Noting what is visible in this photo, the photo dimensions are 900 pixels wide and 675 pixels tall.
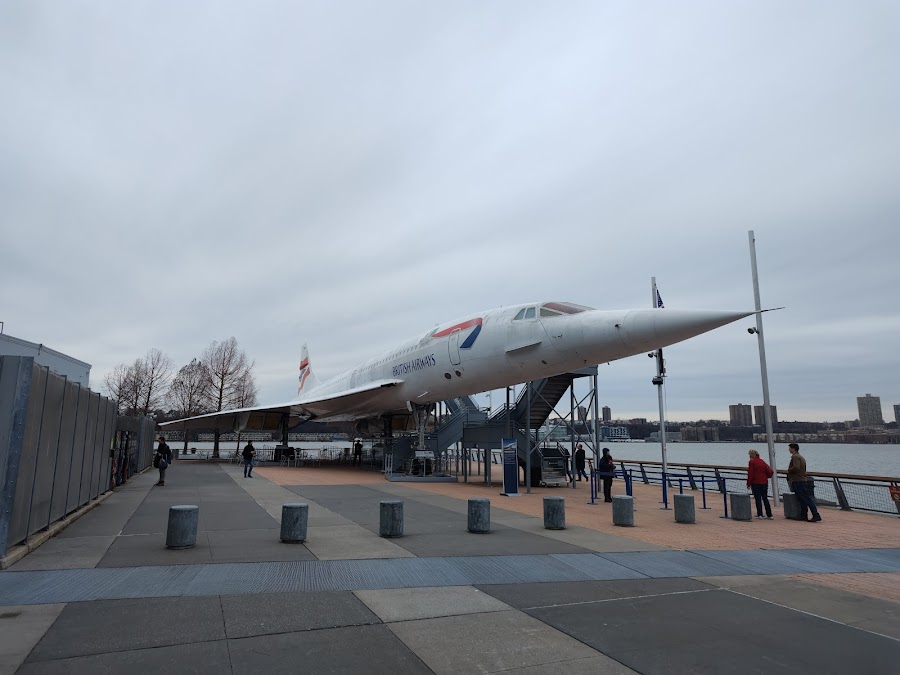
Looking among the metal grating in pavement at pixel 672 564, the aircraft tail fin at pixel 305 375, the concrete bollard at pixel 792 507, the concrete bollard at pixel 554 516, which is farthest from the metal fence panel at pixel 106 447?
the aircraft tail fin at pixel 305 375

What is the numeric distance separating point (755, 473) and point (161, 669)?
11.6 metres

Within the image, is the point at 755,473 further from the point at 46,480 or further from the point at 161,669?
the point at 46,480

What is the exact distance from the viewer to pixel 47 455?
7613 millimetres

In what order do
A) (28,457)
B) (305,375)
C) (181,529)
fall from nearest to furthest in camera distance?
1. (28,457)
2. (181,529)
3. (305,375)

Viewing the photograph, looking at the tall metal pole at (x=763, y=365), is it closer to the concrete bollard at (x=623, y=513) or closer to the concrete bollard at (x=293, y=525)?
the concrete bollard at (x=623, y=513)

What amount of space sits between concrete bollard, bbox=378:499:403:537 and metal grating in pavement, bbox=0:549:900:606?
138 centimetres

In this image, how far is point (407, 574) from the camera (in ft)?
20.4

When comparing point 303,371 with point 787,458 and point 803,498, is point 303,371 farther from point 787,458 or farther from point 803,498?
point 787,458

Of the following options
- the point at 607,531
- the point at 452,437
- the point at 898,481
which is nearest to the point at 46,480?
the point at 607,531

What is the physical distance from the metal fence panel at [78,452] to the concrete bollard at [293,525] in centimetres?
408

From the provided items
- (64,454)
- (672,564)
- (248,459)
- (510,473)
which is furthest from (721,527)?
(248,459)

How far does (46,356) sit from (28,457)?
55.4ft

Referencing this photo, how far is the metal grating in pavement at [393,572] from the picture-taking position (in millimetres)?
5402

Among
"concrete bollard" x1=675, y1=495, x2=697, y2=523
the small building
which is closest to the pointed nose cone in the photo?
Answer: "concrete bollard" x1=675, y1=495, x2=697, y2=523
